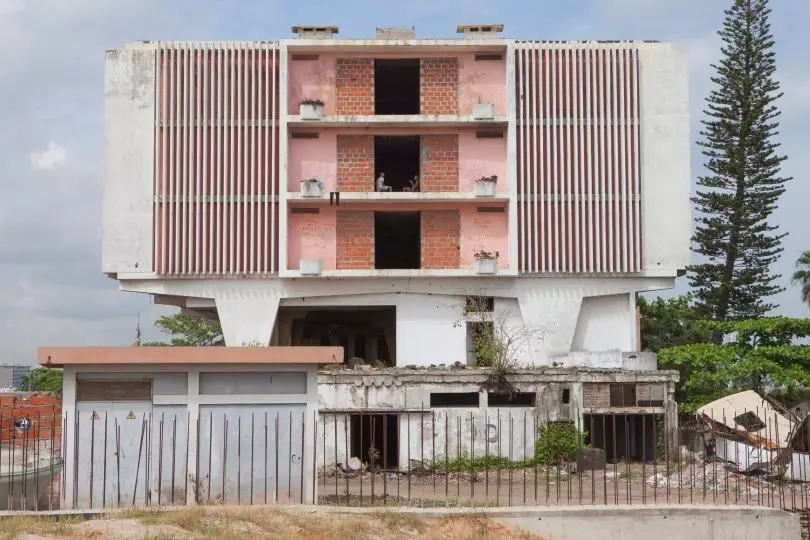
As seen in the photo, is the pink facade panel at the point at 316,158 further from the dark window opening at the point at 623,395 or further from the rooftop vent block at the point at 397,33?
the dark window opening at the point at 623,395

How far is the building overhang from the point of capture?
705 inches

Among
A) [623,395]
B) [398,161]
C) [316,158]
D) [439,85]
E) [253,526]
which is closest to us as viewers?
[253,526]

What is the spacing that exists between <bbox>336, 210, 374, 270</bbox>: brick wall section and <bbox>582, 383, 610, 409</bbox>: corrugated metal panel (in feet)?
26.1

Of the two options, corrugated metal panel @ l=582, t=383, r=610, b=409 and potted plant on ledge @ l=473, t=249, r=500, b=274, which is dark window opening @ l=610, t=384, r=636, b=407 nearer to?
corrugated metal panel @ l=582, t=383, r=610, b=409

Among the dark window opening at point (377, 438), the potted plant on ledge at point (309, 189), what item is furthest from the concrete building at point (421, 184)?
the dark window opening at point (377, 438)

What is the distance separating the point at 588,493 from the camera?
72.9 ft

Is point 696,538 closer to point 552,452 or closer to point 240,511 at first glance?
point 240,511

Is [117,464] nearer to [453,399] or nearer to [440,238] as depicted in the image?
[453,399]

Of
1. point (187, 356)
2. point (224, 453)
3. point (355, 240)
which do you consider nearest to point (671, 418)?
point (355, 240)

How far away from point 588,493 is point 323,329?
17.1 meters

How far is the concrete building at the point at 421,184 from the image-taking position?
104 ft

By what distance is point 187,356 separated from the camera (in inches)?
712

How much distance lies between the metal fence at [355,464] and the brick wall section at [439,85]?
406 inches

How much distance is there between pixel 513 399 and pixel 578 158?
27.5 ft
